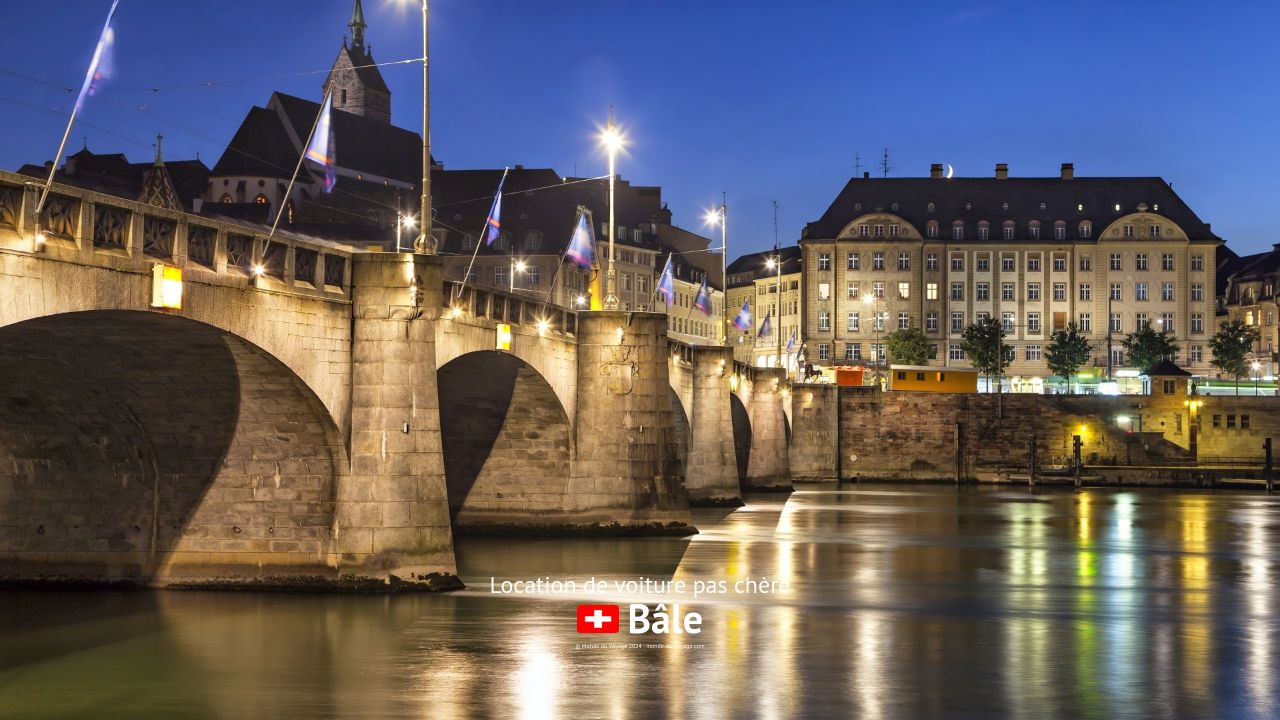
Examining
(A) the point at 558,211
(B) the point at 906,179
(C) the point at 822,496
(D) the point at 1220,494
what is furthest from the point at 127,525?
(B) the point at 906,179

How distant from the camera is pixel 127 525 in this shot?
32.9m

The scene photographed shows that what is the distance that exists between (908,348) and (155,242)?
11483cm

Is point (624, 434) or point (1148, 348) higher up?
point (1148, 348)

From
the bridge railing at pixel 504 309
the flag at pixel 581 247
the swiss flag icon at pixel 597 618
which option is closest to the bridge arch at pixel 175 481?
the swiss flag icon at pixel 597 618

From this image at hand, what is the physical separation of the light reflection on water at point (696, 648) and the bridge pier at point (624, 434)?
3.08 metres

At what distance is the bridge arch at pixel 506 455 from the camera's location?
48.5m

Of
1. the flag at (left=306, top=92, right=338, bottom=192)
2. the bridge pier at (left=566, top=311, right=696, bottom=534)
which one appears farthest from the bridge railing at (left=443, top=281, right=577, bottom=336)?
the flag at (left=306, top=92, right=338, bottom=192)

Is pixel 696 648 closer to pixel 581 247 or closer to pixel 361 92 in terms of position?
pixel 581 247

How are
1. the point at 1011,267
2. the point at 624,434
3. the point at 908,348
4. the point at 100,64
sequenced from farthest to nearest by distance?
the point at 1011,267
the point at 908,348
the point at 624,434
the point at 100,64

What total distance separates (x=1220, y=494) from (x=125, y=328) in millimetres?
81127

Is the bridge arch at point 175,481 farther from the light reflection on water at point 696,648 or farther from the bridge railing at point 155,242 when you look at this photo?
the bridge railing at point 155,242

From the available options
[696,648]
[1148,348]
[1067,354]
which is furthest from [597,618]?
[1148,348]

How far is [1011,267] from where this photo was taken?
146 metres

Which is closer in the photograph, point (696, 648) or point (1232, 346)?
point (696, 648)
